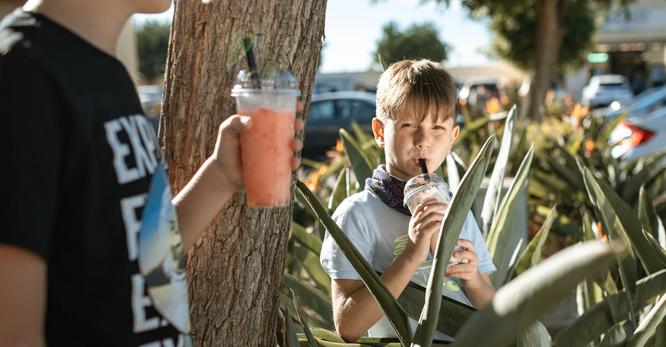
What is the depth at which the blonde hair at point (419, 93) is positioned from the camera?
2113 millimetres

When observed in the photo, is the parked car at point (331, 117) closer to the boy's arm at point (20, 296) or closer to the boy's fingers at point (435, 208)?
the boy's fingers at point (435, 208)

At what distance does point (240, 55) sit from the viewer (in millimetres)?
1963

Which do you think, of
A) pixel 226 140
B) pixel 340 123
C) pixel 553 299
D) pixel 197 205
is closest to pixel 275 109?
pixel 226 140

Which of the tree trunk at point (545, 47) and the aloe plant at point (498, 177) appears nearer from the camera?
the aloe plant at point (498, 177)

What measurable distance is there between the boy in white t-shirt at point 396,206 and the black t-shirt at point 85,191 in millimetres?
704

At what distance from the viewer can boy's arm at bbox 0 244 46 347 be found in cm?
118

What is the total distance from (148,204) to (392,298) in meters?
0.68

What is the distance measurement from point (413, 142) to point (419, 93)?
4.7 inches

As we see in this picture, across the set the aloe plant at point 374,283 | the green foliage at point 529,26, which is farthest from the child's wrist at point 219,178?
the green foliage at point 529,26

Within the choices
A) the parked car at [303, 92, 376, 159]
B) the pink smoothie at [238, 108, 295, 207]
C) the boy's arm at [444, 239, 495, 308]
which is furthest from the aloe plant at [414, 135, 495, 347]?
the parked car at [303, 92, 376, 159]

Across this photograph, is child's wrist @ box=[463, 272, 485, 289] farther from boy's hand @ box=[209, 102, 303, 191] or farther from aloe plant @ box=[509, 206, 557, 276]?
aloe plant @ box=[509, 206, 557, 276]

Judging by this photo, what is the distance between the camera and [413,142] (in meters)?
2.11

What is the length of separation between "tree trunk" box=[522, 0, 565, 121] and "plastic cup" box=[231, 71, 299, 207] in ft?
47.0

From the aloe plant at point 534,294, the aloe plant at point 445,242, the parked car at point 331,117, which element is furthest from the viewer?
the parked car at point 331,117
